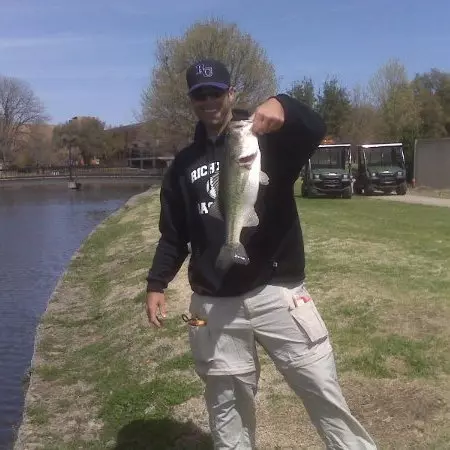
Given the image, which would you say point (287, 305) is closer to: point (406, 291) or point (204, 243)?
point (204, 243)

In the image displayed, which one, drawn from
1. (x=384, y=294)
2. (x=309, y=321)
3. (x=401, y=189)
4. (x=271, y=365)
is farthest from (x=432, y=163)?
(x=309, y=321)

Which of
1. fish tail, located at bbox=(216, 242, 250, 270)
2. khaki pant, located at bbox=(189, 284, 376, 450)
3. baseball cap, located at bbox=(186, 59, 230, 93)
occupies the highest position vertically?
baseball cap, located at bbox=(186, 59, 230, 93)

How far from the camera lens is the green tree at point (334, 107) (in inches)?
1966

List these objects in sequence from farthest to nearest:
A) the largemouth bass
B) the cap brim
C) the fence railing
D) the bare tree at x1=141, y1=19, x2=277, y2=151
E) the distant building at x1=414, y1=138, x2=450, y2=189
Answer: the fence railing, the bare tree at x1=141, y1=19, x2=277, y2=151, the distant building at x1=414, y1=138, x2=450, y2=189, the cap brim, the largemouth bass

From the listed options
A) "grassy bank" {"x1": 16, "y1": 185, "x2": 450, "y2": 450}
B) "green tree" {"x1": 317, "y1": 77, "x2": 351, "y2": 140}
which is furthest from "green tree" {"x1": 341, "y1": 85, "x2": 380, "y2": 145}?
"grassy bank" {"x1": 16, "y1": 185, "x2": 450, "y2": 450}

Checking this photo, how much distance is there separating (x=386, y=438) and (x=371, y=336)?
6.06 feet

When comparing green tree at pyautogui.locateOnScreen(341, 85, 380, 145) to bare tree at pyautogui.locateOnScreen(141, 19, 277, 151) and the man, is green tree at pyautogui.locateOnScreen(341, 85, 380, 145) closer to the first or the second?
bare tree at pyautogui.locateOnScreen(141, 19, 277, 151)

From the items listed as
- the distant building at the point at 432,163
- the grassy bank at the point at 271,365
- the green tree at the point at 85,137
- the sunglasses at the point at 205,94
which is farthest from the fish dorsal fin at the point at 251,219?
the green tree at the point at 85,137

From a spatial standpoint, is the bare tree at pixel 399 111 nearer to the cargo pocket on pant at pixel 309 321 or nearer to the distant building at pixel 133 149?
the cargo pocket on pant at pixel 309 321

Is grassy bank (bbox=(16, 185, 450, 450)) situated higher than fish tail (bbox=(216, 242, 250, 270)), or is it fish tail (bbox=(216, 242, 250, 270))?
fish tail (bbox=(216, 242, 250, 270))

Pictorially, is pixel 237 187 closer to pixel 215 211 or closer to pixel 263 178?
pixel 263 178

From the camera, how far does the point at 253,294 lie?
359 cm

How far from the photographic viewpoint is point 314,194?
28.9 metres

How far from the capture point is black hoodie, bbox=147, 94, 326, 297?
→ 11.2 feet
